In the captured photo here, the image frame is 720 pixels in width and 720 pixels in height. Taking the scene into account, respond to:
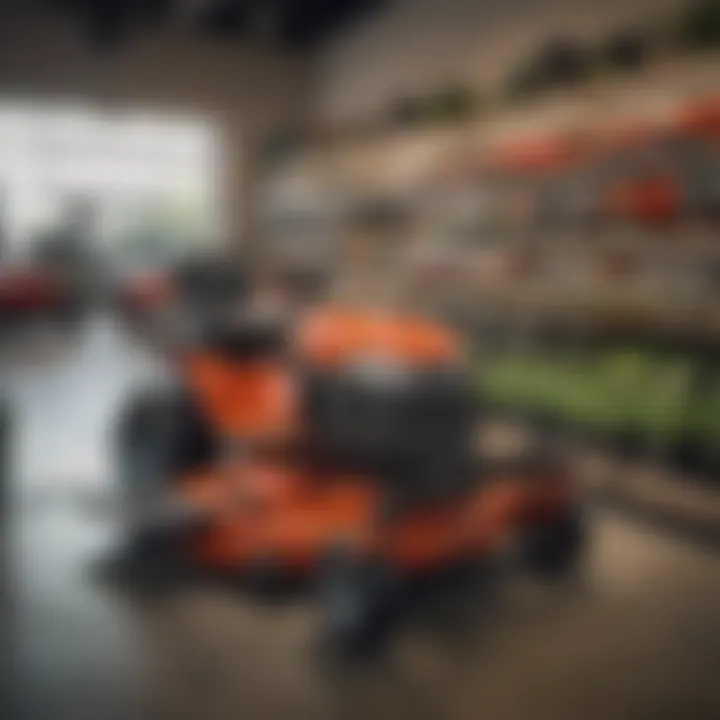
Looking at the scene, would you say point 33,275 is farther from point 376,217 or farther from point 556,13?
point 556,13

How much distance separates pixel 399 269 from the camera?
688 millimetres

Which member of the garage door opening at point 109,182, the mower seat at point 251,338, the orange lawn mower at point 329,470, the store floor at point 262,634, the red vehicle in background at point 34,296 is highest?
the garage door opening at point 109,182

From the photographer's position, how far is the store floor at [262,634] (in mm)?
671

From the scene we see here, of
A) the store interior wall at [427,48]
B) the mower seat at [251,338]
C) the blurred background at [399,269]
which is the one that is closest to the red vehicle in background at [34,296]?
the blurred background at [399,269]

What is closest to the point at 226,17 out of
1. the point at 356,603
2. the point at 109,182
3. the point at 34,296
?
the point at 109,182

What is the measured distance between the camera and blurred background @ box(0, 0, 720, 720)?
0.65 meters

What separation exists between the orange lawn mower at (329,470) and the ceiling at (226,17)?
22 centimetres

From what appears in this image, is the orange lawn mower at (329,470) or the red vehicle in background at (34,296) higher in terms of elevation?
the red vehicle in background at (34,296)

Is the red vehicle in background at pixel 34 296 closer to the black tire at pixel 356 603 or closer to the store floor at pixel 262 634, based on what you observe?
the store floor at pixel 262 634

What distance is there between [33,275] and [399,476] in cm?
31

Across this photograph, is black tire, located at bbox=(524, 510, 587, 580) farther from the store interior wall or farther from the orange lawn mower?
the store interior wall

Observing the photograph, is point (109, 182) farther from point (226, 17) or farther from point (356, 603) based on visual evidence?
point (356, 603)

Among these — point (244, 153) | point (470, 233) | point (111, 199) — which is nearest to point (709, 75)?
point (470, 233)

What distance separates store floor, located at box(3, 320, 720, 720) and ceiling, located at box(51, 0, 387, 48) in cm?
22
